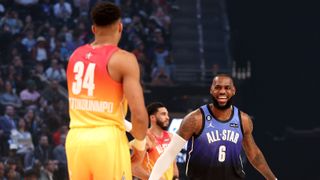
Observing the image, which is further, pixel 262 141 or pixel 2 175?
pixel 262 141

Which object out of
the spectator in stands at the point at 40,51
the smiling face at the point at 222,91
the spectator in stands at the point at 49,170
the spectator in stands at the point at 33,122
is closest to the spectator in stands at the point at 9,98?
the spectator in stands at the point at 33,122

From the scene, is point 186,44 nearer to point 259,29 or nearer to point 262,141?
point 259,29

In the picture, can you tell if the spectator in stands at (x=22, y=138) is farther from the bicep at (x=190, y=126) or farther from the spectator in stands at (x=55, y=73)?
the bicep at (x=190, y=126)

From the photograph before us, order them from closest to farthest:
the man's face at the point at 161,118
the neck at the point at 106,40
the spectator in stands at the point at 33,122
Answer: the neck at the point at 106,40, the man's face at the point at 161,118, the spectator in stands at the point at 33,122

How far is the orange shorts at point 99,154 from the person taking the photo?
20.9ft

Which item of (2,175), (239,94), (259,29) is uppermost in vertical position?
(259,29)

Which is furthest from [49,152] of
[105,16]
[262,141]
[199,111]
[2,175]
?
[105,16]

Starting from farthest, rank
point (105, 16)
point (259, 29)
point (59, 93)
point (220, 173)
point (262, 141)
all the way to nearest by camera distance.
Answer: point (259, 29) → point (262, 141) → point (59, 93) → point (220, 173) → point (105, 16)

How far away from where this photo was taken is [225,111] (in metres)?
8.18

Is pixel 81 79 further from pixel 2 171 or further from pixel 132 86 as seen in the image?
pixel 2 171

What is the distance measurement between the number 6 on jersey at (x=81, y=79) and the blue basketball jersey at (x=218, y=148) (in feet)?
6.34

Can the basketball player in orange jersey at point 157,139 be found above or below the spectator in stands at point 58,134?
above

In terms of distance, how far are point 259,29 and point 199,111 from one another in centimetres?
1530

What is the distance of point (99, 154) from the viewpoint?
6367mm
